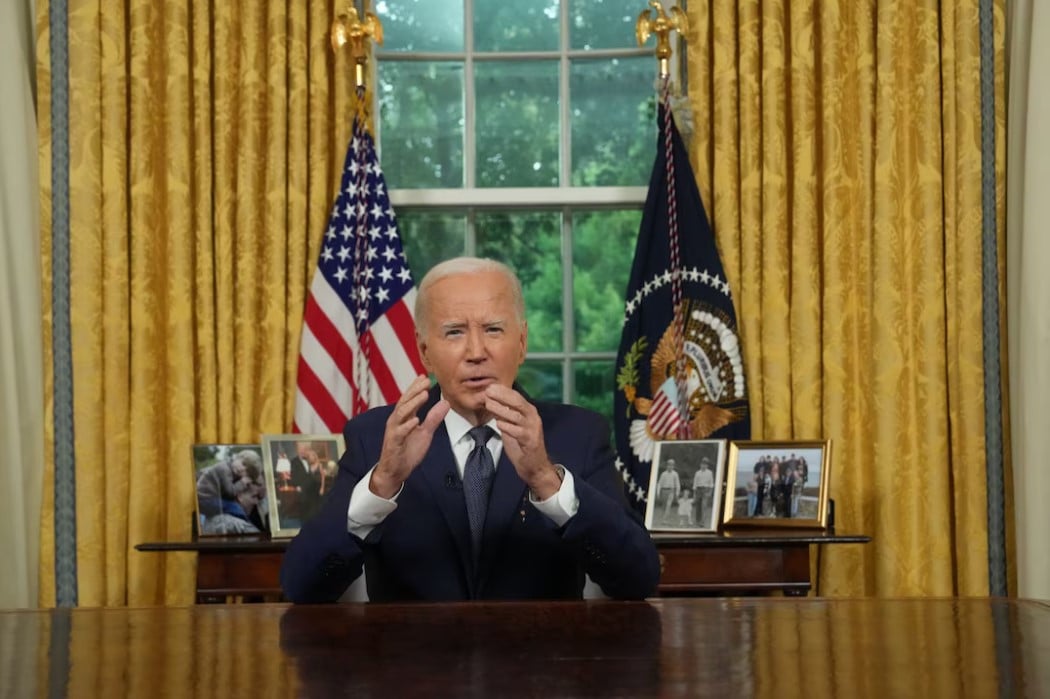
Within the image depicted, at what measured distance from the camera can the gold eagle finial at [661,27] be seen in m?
4.01

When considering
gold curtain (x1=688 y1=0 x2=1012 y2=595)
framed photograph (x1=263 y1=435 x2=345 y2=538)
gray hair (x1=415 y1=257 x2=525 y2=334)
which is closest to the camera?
gray hair (x1=415 y1=257 x2=525 y2=334)

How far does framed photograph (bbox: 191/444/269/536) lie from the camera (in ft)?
12.3

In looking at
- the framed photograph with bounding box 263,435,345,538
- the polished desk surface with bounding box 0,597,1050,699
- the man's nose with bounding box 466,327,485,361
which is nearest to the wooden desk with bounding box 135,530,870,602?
the framed photograph with bounding box 263,435,345,538

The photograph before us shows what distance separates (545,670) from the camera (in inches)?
52.3

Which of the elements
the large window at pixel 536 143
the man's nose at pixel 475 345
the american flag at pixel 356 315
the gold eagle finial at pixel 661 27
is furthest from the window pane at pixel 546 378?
the man's nose at pixel 475 345

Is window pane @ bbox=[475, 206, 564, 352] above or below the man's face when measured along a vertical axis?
Answer: above

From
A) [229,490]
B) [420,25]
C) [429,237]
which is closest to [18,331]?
[229,490]

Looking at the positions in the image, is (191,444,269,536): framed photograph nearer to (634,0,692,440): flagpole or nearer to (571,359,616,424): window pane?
(571,359,616,424): window pane

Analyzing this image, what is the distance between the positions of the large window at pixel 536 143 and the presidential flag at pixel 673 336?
0.29m

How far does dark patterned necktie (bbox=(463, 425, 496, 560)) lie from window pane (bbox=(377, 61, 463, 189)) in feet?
7.05

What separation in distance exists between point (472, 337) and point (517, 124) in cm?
213

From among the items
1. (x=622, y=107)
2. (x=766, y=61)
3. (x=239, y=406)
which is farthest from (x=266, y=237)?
(x=766, y=61)

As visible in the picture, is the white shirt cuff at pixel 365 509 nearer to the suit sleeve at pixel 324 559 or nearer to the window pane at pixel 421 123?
the suit sleeve at pixel 324 559

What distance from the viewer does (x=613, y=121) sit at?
442 cm
